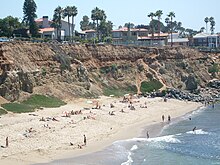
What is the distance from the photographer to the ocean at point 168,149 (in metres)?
34.3

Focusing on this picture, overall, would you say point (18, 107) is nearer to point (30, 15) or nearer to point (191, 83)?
point (30, 15)

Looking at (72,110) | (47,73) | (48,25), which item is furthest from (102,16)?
(72,110)

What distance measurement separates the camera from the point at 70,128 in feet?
142

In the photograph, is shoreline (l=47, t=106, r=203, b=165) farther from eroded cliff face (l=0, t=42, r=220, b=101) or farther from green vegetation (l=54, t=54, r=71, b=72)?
green vegetation (l=54, t=54, r=71, b=72)

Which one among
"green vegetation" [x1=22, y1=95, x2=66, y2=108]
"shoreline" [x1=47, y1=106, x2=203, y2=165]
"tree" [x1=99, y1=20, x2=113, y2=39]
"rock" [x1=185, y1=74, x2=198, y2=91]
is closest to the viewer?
"shoreline" [x1=47, y1=106, x2=203, y2=165]

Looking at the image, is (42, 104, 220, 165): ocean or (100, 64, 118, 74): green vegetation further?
(100, 64, 118, 74): green vegetation

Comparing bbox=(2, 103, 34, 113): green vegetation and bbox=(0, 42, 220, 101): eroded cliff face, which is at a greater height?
bbox=(0, 42, 220, 101): eroded cliff face

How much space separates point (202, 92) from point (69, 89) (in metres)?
30.7

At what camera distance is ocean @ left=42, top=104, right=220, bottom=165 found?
113ft

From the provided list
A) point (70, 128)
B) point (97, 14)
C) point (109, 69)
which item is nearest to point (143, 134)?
point (70, 128)

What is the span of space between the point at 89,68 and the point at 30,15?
Answer: 626 inches

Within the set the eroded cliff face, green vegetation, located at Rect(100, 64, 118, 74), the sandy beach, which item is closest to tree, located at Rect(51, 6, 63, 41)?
the eroded cliff face

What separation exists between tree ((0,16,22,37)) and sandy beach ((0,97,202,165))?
67.6ft

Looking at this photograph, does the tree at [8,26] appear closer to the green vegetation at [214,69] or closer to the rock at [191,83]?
the rock at [191,83]
